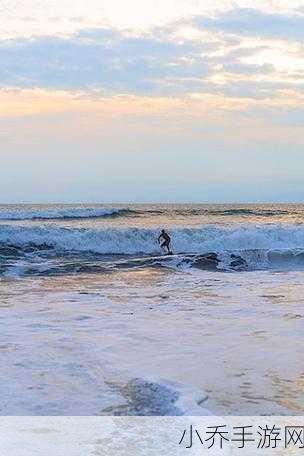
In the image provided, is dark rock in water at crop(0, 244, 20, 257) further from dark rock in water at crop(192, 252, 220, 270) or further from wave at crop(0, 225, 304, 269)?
dark rock in water at crop(192, 252, 220, 270)

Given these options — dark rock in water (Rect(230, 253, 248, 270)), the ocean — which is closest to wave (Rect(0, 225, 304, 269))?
dark rock in water (Rect(230, 253, 248, 270))

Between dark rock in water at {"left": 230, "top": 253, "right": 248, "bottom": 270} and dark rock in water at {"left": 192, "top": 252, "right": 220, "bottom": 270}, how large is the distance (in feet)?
1.72

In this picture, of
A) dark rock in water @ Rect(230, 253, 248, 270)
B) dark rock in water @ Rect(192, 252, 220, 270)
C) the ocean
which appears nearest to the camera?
the ocean

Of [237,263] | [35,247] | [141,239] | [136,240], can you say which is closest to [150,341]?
[237,263]

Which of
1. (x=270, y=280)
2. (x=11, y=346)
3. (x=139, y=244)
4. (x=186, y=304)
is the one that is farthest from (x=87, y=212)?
(x=11, y=346)

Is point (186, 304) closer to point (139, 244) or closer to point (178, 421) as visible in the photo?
point (178, 421)

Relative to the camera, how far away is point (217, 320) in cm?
888

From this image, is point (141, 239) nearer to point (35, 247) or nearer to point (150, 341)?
point (35, 247)

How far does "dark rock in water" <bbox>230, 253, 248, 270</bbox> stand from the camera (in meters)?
19.2

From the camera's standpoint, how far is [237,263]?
19.9 meters

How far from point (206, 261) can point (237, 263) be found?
3.40 feet

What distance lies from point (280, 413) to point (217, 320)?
4173 millimetres

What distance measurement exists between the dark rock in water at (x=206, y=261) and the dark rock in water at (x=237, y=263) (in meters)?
0.52

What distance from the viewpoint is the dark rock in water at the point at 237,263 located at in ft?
63.1
